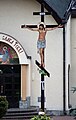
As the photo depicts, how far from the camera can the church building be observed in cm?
2661

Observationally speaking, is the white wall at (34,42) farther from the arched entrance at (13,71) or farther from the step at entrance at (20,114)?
the step at entrance at (20,114)

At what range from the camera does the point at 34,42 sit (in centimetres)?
2691

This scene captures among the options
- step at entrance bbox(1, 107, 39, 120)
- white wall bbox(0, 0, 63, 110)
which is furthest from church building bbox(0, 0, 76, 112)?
step at entrance bbox(1, 107, 39, 120)

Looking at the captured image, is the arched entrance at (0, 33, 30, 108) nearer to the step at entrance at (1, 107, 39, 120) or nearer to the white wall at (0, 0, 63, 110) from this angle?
the white wall at (0, 0, 63, 110)

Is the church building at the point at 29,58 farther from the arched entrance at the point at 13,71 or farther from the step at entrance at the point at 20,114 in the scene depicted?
the step at entrance at the point at 20,114

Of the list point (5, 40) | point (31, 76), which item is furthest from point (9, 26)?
point (31, 76)

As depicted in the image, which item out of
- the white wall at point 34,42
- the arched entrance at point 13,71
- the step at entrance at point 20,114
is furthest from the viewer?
the white wall at point 34,42

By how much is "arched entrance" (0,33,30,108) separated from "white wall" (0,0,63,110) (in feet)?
1.67

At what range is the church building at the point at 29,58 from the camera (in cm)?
2661

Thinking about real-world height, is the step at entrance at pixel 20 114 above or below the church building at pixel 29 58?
below

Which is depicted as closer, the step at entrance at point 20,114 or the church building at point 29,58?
the step at entrance at point 20,114

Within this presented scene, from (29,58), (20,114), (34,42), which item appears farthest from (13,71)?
(20,114)

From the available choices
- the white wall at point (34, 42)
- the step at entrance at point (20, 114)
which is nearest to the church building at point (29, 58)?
the white wall at point (34, 42)

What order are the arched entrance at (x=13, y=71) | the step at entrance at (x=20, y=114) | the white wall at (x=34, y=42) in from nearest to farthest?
the step at entrance at (x=20, y=114) < the arched entrance at (x=13, y=71) < the white wall at (x=34, y=42)
